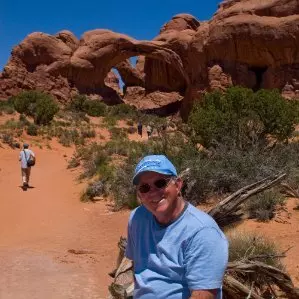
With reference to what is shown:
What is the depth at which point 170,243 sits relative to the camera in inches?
85.2

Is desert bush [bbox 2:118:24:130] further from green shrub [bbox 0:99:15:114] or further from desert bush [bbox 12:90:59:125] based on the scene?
green shrub [bbox 0:99:15:114]

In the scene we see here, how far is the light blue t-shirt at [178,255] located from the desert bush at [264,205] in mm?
5357

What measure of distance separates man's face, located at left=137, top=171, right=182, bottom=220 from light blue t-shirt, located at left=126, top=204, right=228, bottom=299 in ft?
0.21

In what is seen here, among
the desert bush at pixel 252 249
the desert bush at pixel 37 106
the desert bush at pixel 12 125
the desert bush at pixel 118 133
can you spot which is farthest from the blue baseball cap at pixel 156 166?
the desert bush at pixel 37 106

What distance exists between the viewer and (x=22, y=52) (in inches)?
1435

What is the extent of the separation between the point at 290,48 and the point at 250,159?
861 inches

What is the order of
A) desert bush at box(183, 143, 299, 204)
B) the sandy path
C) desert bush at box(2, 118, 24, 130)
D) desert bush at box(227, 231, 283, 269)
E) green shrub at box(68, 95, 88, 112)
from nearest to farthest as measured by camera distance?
desert bush at box(227, 231, 283, 269) < the sandy path < desert bush at box(183, 143, 299, 204) < desert bush at box(2, 118, 24, 130) < green shrub at box(68, 95, 88, 112)

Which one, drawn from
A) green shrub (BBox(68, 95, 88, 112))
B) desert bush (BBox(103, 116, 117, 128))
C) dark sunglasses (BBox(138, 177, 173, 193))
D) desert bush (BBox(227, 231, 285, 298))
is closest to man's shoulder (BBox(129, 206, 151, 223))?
dark sunglasses (BBox(138, 177, 173, 193))

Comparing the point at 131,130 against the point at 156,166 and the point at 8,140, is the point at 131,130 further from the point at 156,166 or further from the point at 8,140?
the point at 156,166

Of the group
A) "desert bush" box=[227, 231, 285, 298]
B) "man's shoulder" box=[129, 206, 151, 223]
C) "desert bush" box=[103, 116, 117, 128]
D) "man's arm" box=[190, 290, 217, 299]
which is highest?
"desert bush" box=[103, 116, 117, 128]

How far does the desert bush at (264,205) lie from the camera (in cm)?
739

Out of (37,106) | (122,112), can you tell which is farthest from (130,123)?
(37,106)

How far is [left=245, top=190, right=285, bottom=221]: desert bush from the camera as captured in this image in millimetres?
7387

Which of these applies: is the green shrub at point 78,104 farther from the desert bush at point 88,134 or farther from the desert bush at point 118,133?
the desert bush at point 88,134
